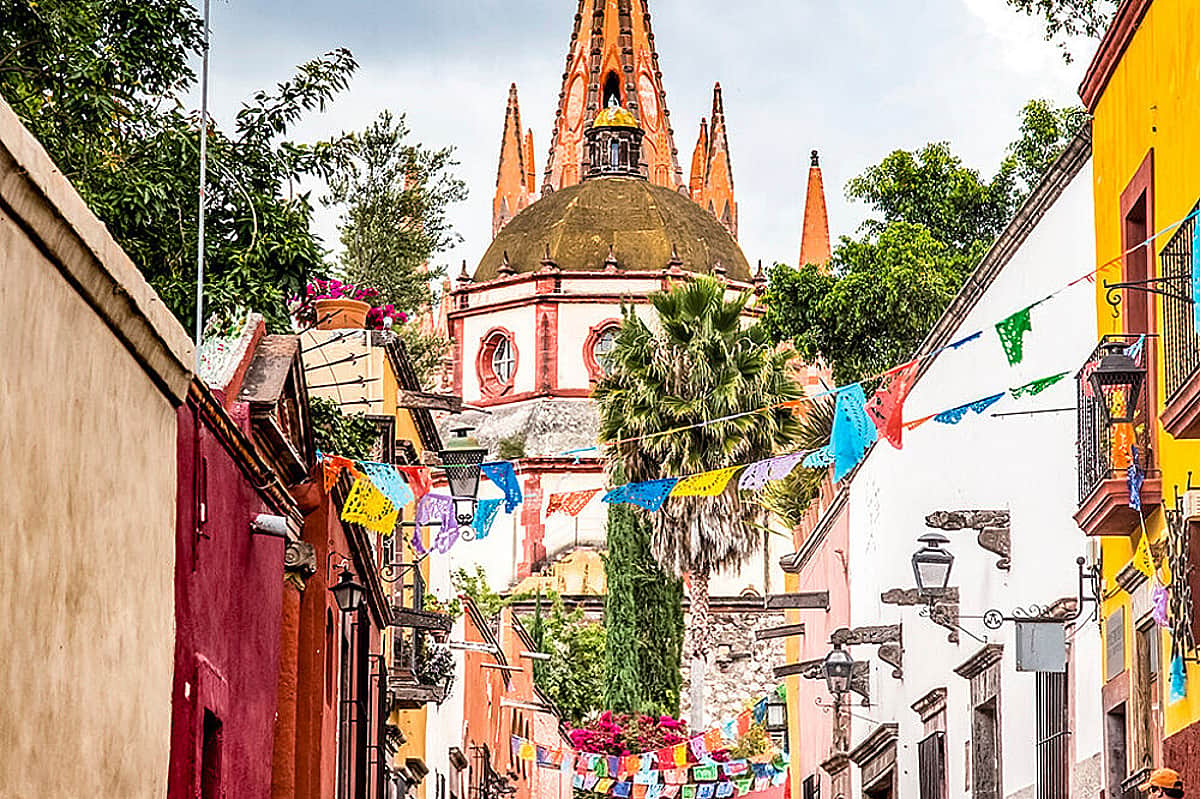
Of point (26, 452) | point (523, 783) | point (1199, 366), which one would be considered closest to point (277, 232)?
point (1199, 366)

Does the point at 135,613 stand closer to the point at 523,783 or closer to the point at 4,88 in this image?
the point at 4,88

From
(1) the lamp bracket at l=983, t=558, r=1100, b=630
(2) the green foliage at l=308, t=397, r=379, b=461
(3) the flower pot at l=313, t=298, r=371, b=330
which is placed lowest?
(1) the lamp bracket at l=983, t=558, r=1100, b=630

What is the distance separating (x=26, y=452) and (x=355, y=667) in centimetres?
1340

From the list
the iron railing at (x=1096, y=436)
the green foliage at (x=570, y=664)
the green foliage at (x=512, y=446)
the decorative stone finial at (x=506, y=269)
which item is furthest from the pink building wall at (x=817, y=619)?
the decorative stone finial at (x=506, y=269)

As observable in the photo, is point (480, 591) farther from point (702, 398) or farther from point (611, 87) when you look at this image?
point (611, 87)

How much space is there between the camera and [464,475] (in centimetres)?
2006

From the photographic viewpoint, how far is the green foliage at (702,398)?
146ft

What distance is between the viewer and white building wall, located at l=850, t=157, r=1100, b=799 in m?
17.2

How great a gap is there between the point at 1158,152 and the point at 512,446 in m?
56.5

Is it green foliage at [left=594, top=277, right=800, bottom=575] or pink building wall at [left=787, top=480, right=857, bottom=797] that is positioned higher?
green foliage at [left=594, top=277, right=800, bottom=575]

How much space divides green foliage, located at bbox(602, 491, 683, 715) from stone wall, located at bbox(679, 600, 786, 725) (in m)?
9.69

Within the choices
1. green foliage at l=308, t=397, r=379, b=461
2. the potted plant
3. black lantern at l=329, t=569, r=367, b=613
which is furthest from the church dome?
black lantern at l=329, t=569, r=367, b=613

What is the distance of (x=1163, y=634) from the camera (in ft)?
46.2

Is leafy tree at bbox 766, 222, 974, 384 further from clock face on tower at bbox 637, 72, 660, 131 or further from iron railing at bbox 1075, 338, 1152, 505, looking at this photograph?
clock face on tower at bbox 637, 72, 660, 131
